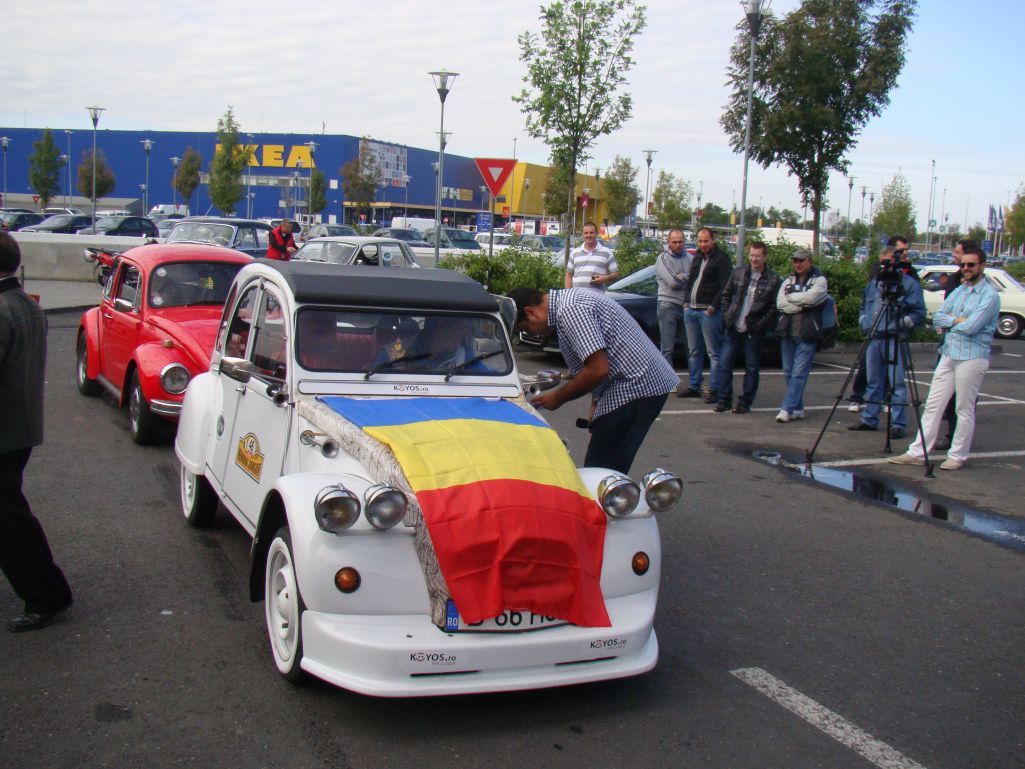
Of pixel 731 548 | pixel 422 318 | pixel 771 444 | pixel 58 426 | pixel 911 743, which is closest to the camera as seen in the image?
pixel 911 743

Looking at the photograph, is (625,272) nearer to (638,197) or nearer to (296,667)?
(296,667)

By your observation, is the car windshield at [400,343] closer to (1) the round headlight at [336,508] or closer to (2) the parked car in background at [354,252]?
(1) the round headlight at [336,508]

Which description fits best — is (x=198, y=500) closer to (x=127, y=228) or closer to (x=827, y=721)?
(x=827, y=721)

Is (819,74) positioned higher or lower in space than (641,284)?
higher

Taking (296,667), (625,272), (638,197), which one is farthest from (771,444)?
(638,197)

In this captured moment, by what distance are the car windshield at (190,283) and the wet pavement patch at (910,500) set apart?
5.56 m

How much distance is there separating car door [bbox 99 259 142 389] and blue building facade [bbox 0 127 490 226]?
60.5 m

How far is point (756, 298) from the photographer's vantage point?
1110 cm

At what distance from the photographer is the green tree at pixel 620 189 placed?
184 feet

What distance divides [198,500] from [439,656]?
10.2 ft

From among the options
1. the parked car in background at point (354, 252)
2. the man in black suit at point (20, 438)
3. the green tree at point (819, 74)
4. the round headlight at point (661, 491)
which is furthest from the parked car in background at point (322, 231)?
the round headlight at point (661, 491)

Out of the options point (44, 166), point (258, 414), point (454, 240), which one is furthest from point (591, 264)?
point (44, 166)

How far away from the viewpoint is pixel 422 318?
5.31 meters

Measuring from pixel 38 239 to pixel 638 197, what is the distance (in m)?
42.3
